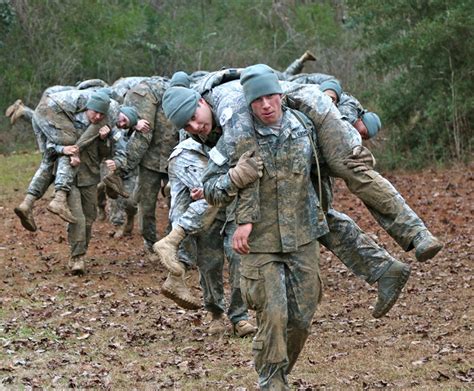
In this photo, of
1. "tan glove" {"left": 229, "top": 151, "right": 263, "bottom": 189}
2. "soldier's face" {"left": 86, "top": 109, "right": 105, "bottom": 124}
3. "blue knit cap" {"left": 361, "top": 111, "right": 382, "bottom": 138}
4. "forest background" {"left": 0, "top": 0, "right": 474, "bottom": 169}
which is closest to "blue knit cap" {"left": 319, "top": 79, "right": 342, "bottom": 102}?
"blue knit cap" {"left": 361, "top": 111, "right": 382, "bottom": 138}

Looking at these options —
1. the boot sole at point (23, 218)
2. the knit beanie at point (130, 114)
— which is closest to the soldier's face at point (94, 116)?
the knit beanie at point (130, 114)

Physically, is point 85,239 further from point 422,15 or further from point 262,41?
point 262,41

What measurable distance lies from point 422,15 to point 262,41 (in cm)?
1175

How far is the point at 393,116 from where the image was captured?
79.5ft

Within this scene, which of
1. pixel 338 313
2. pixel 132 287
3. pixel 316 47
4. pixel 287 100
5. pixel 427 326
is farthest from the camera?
pixel 316 47

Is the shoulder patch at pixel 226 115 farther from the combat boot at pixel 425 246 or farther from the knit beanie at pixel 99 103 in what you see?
the knit beanie at pixel 99 103

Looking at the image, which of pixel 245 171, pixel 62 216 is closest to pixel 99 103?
pixel 62 216

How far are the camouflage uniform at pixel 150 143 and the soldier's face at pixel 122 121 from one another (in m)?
0.34

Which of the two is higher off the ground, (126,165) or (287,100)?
(287,100)

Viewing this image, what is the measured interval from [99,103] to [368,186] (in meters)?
6.55

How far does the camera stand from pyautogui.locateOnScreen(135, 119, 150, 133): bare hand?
1430 centimetres

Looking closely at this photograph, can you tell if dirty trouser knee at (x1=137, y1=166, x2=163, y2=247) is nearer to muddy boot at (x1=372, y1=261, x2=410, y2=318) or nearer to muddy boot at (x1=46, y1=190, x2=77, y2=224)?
muddy boot at (x1=46, y1=190, x2=77, y2=224)

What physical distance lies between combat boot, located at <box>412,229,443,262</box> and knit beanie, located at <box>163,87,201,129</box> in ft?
5.53

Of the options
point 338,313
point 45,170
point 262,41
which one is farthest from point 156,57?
point 338,313
